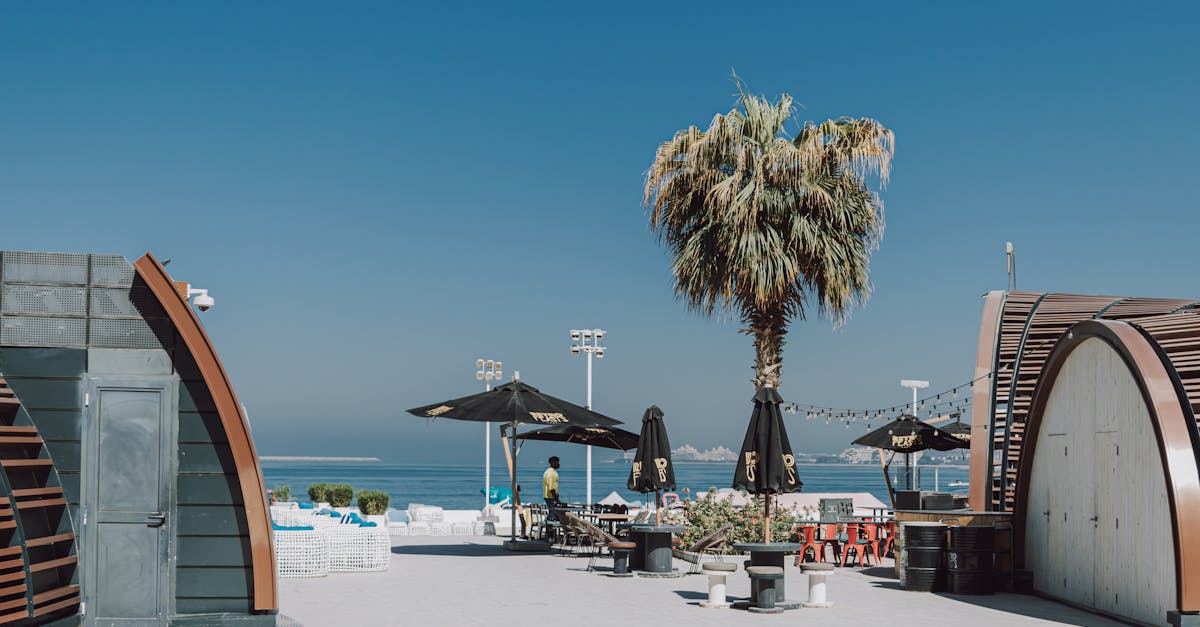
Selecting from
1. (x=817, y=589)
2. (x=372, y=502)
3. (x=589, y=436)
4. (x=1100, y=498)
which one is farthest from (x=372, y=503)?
(x=1100, y=498)

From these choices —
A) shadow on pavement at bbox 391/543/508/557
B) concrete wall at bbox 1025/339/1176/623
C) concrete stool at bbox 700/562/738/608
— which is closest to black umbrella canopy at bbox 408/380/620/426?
shadow on pavement at bbox 391/543/508/557

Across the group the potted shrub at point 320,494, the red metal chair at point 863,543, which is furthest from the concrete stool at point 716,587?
the potted shrub at point 320,494

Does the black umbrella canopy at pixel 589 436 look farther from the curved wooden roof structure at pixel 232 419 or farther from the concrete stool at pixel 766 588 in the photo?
the curved wooden roof structure at pixel 232 419

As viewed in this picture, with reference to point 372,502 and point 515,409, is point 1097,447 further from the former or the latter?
point 372,502

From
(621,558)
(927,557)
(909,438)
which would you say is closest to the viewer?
(927,557)

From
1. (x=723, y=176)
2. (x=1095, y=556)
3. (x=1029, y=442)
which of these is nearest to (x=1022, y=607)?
(x=1095, y=556)

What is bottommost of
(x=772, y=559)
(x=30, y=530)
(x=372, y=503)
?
(x=372, y=503)

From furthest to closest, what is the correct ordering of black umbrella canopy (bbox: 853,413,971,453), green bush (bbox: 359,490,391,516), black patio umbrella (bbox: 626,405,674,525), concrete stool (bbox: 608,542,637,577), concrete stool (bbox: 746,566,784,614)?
green bush (bbox: 359,490,391,516), black umbrella canopy (bbox: 853,413,971,453), black patio umbrella (bbox: 626,405,674,525), concrete stool (bbox: 608,542,637,577), concrete stool (bbox: 746,566,784,614)

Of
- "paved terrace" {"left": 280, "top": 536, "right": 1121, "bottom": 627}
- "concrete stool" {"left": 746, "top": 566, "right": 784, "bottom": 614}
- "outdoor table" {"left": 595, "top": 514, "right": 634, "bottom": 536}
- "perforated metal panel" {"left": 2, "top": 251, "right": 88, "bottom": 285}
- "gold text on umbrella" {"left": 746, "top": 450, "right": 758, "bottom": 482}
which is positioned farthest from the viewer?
"outdoor table" {"left": 595, "top": 514, "right": 634, "bottom": 536}

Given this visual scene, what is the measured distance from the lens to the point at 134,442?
1030cm

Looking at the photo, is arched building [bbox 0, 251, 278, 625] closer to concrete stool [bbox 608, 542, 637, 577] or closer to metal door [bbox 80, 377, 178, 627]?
metal door [bbox 80, 377, 178, 627]

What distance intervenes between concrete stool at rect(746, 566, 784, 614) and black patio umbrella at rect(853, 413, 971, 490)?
8158 millimetres

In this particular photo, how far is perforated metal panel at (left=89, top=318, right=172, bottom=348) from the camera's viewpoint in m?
10.3

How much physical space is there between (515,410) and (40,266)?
9.00 metres
